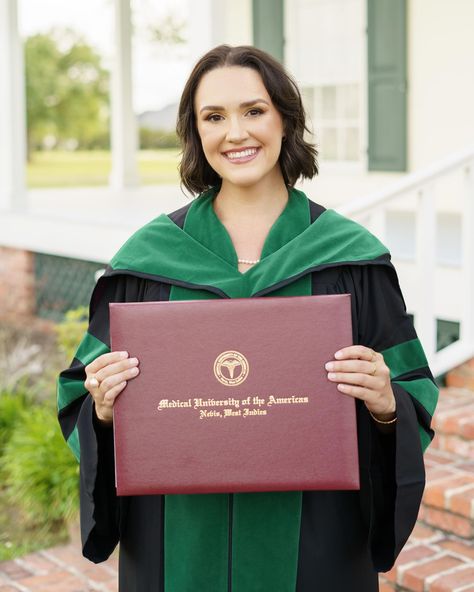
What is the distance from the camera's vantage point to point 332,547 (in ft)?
7.06

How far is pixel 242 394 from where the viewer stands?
6.50ft

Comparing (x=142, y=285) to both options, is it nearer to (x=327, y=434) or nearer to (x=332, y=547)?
(x=327, y=434)

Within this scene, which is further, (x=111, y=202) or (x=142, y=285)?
(x=111, y=202)

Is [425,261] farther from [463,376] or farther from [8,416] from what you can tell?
[8,416]

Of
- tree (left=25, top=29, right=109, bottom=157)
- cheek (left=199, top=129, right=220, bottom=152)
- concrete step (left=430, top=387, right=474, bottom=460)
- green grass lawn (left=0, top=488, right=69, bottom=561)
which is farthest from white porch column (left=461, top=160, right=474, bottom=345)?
tree (left=25, top=29, right=109, bottom=157)

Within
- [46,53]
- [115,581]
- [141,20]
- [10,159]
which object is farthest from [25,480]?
[46,53]

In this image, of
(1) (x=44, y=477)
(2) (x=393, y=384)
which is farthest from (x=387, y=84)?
(2) (x=393, y=384)

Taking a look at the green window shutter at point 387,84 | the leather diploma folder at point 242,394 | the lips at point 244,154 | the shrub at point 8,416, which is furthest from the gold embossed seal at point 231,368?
the green window shutter at point 387,84

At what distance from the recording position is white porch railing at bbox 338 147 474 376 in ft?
15.9

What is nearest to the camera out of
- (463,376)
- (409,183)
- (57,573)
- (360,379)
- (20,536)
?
(360,379)

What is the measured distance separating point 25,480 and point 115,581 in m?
1.43

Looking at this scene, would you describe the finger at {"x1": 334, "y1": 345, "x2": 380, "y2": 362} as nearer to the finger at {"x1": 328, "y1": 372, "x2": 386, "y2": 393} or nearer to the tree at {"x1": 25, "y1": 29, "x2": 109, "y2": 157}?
the finger at {"x1": 328, "y1": 372, "x2": 386, "y2": 393}

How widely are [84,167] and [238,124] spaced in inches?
968

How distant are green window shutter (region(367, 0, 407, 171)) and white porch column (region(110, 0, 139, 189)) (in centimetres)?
321
